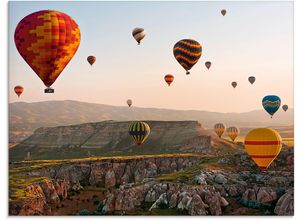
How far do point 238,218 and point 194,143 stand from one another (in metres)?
86.0

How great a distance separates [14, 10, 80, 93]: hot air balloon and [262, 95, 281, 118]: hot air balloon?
3535 centimetres

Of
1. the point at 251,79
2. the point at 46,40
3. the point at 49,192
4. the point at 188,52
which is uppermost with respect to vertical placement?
the point at 188,52

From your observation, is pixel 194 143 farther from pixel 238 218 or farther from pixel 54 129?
pixel 238 218

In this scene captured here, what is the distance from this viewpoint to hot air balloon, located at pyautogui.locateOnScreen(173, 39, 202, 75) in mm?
57875

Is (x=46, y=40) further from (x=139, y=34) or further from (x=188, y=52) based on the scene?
(x=139, y=34)

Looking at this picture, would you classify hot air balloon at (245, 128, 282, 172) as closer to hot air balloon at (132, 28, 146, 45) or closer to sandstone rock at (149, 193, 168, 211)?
sandstone rock at (149, 193, 168, 211)

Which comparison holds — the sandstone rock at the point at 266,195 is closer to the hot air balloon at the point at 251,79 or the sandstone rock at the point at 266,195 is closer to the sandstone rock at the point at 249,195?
the sandstone rock at the point at 249,195

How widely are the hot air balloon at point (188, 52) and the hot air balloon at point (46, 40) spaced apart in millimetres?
22460

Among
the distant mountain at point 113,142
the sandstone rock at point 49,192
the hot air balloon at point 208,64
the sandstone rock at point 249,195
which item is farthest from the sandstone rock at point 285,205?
the distant mountain at point 113,142

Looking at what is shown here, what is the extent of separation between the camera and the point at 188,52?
58125 millimetres

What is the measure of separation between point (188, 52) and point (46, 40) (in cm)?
2515

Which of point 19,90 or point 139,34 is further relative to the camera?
point 139,34

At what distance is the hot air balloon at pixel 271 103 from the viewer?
64062 millimetres

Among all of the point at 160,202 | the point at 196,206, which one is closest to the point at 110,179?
the point at 160,202
